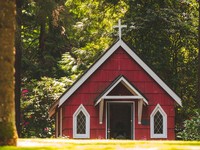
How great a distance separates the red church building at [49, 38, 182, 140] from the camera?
1016 inches

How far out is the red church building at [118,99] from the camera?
25812 millimetres

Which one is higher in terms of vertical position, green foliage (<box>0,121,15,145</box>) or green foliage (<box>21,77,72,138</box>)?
green foliage (<box>21,77,72,138</box>)

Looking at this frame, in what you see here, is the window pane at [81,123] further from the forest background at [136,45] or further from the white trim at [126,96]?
the forest background at [136,45]

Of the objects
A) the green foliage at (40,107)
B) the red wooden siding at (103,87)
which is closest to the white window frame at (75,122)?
the red wooden siding at (103,87)

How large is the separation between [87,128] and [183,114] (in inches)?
454

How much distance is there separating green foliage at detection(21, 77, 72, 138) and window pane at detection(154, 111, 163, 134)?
9510mm

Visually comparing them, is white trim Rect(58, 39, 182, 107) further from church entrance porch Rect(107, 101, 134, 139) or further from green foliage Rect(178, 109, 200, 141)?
green foliage Rect(178, 109, 200, 141)

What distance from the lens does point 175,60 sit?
3709cm

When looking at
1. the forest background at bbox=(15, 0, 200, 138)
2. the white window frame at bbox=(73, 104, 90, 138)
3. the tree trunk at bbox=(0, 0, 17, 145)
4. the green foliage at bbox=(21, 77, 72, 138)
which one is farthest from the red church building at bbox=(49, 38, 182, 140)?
the tree trunk at bbox=(0, 0, 17, 145)

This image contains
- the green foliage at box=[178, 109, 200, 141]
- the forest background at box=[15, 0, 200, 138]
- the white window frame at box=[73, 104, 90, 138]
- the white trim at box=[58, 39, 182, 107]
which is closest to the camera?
the green foliage at box=[178, 109, 200, 141]

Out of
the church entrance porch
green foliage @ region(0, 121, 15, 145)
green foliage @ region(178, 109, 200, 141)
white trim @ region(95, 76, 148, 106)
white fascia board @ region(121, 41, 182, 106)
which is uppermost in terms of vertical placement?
white fascia board @ region(121, 41, 182, 106)

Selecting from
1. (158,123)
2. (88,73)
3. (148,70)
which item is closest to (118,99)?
(88,73)

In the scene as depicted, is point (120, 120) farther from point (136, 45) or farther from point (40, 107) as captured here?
point (40, 107)

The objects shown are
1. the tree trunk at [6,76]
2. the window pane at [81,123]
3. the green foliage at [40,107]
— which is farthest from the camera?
the green foliage at [40,107]
